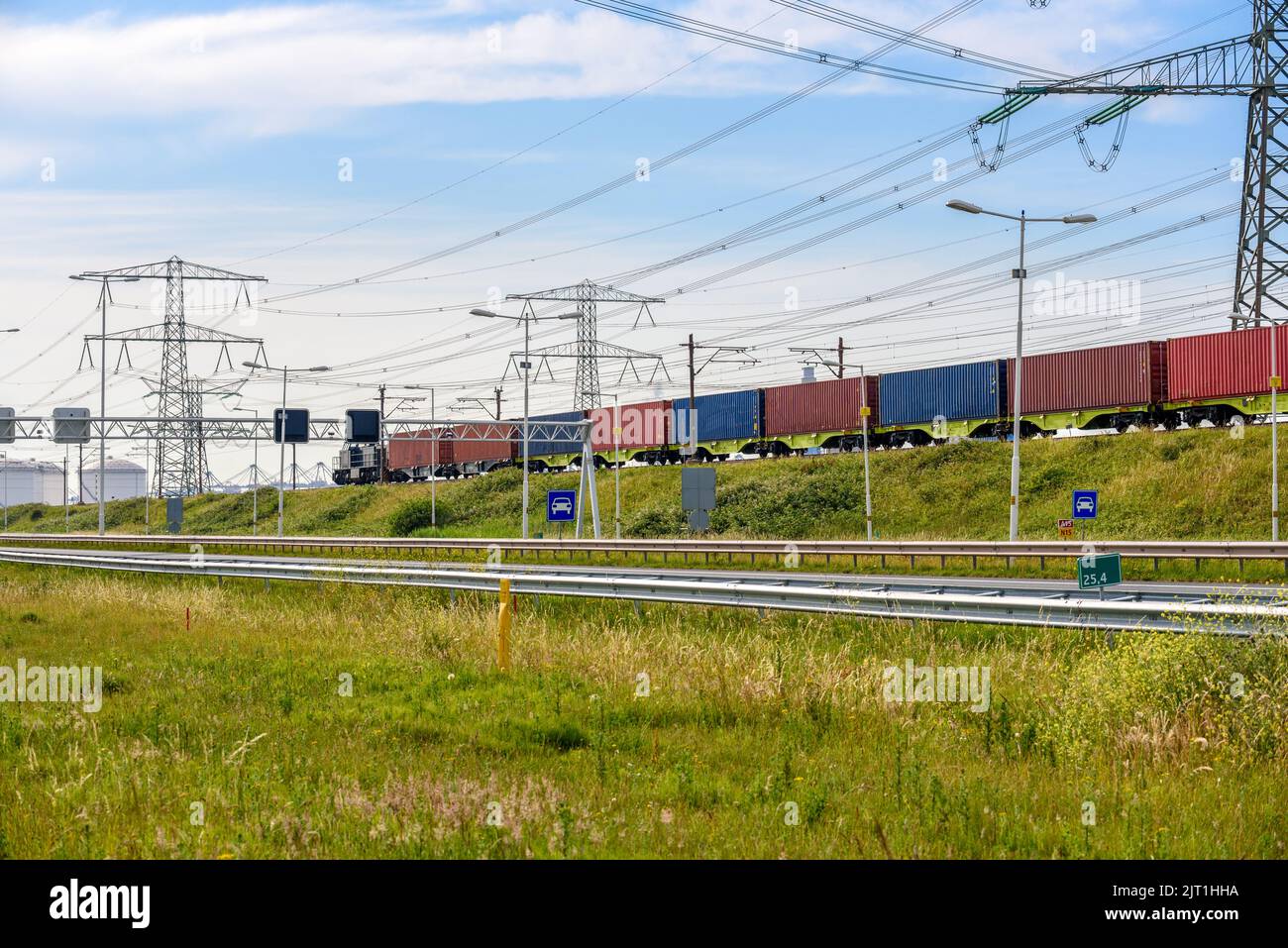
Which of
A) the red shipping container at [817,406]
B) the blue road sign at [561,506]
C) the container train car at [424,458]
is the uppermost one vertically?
the red shipping container at [817,406]

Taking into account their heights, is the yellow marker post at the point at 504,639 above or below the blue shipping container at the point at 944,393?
below

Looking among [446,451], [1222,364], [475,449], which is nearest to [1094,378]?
[1222,364]

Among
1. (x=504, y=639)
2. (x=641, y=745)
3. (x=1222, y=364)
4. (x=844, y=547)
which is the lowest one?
(x=641, y=745)

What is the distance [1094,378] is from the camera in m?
43.5

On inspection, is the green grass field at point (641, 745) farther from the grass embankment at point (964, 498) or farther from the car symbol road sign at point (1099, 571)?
the grass embankment at point (964, 498)

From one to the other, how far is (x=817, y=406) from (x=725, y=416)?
6.36 m

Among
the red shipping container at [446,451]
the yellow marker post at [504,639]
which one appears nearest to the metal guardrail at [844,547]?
the yellow marker post at [504,639]

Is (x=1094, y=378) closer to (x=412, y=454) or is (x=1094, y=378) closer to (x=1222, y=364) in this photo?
(x=1222, y=364)

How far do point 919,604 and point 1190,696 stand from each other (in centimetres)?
597

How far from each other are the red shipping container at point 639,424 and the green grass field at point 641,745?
44.4m

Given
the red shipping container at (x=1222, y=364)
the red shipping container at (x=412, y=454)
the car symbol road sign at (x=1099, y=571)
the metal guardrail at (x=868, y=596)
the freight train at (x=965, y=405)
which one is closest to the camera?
the car symbol road sign at (x=1099, y=571)

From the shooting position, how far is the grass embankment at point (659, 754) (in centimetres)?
661
